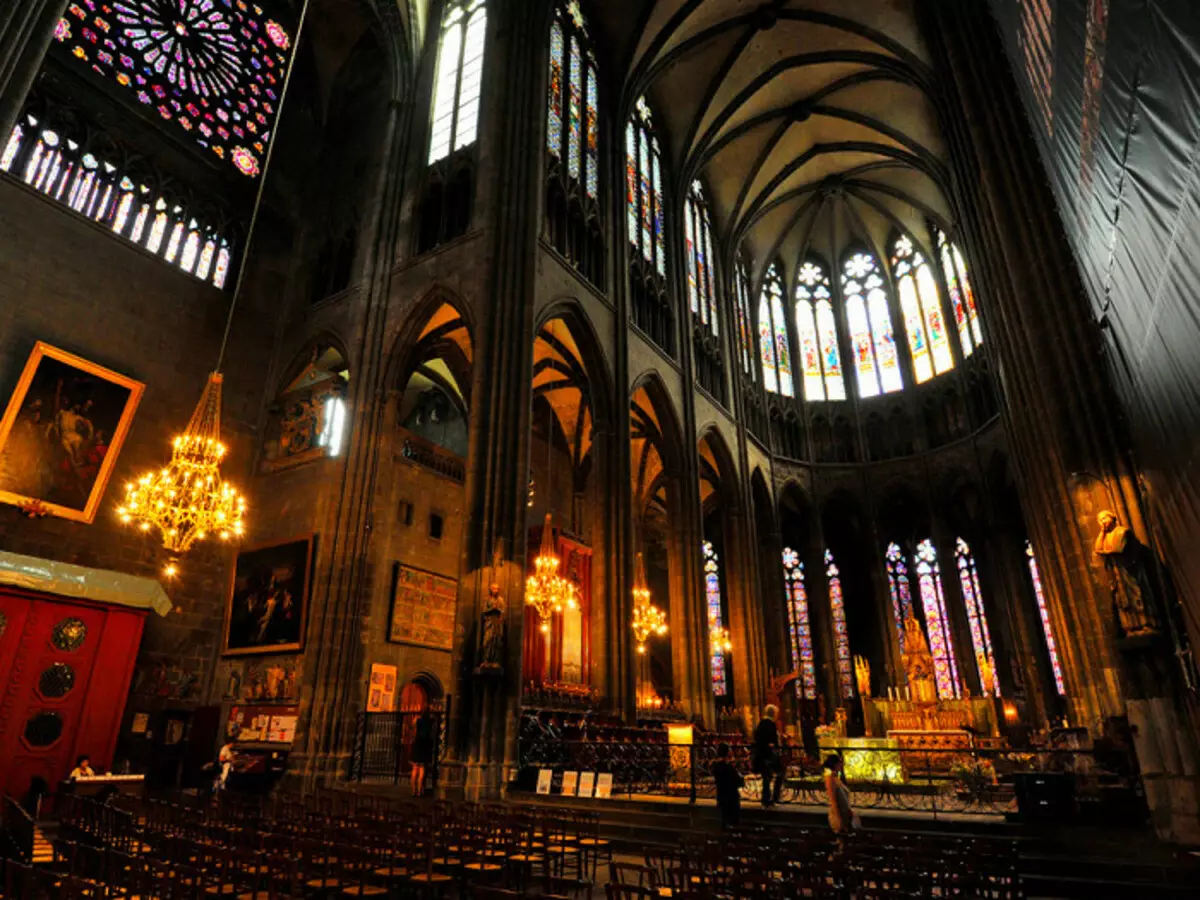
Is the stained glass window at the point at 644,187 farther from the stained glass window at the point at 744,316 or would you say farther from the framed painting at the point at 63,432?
the framed painting at the point at 63,432

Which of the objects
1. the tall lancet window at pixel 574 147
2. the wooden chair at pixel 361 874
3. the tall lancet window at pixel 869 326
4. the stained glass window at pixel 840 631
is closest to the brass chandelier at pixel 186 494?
the wooden chair at pixel 361 874

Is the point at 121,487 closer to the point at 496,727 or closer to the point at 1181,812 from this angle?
the point at 496,727

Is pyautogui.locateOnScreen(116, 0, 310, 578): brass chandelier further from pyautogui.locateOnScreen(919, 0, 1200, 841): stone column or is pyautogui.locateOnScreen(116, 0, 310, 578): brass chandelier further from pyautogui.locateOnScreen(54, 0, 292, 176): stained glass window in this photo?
pyautogui.locateOnScreen(919, 0, 1200, 841): stone column

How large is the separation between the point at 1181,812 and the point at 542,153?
50.9ft

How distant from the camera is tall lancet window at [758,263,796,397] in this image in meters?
28.1

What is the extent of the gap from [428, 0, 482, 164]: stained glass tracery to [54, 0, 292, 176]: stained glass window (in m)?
4.45

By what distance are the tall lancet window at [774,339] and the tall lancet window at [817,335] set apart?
25.9 inches

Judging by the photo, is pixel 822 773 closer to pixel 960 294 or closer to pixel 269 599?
pixel 269 599

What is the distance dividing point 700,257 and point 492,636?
56.8 ft

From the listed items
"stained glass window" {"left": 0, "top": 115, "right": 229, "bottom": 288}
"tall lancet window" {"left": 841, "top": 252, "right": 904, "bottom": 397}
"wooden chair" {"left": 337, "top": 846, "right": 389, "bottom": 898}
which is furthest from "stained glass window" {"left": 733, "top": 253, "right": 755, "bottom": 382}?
"wooden chair" {"left": 337, "top": 846, "right": 389, "bottom": 898}

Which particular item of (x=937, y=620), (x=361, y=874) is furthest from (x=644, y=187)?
(x=361, y=874)

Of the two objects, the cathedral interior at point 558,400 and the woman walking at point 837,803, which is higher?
the cathedral interior at point 558,400

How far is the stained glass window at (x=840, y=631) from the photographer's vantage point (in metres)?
25.2

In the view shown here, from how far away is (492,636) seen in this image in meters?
11.3
